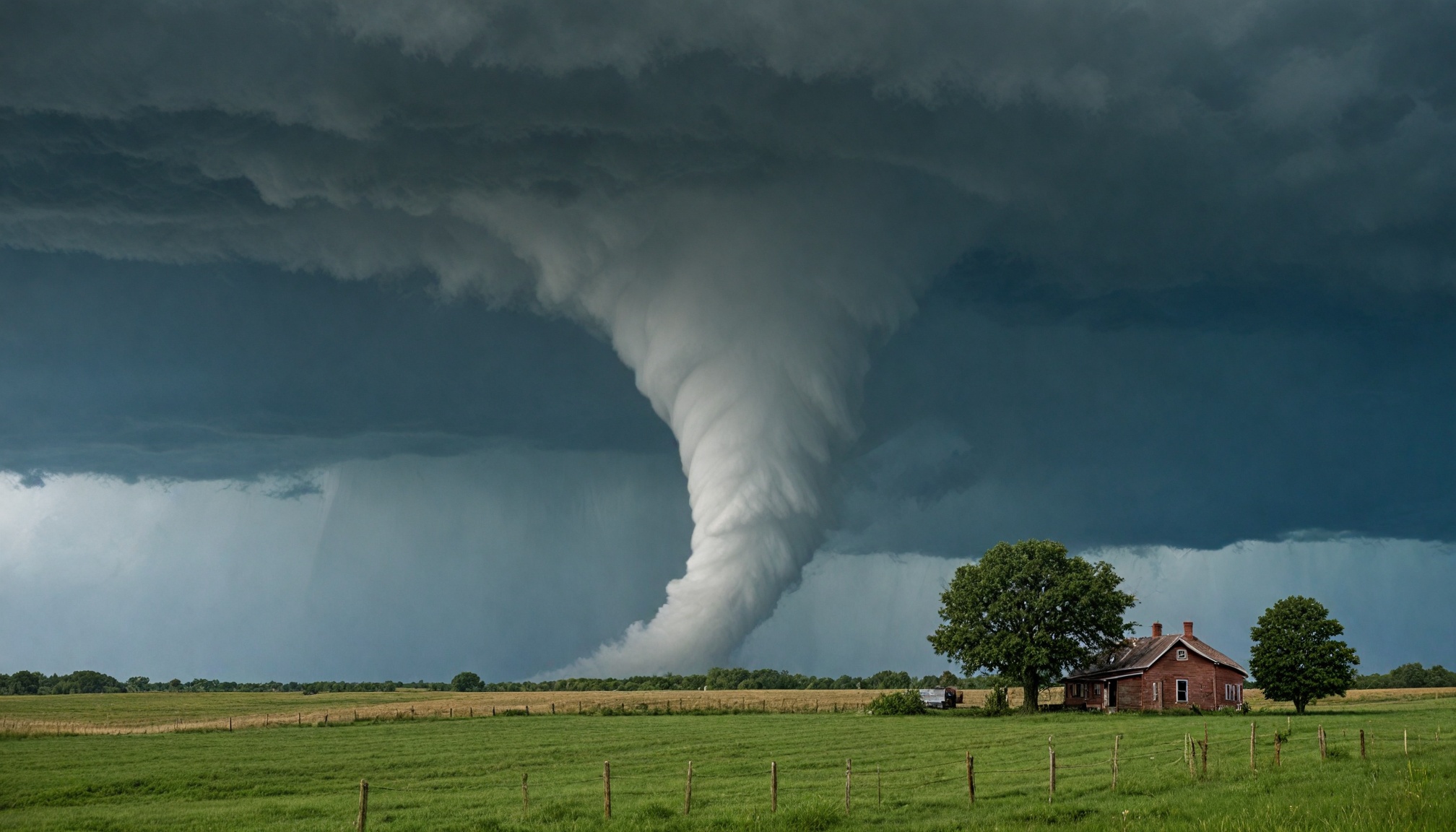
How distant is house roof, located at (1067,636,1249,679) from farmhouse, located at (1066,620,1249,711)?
67mm

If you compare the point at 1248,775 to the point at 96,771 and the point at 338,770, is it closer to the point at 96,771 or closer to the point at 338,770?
the point at 338,770

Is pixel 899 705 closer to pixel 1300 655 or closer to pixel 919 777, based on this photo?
pixel 1300 655

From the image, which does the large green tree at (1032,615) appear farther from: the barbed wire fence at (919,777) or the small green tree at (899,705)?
the barbed wire fence at (919,777)

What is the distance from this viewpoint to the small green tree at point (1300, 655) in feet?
272

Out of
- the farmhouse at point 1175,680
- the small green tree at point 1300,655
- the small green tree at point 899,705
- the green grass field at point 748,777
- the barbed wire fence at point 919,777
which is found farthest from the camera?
the small green tree at point 899,705

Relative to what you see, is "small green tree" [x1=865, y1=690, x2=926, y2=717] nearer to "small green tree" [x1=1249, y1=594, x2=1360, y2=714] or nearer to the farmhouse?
the farmhouse

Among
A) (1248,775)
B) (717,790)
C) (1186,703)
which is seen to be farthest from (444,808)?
(1186,703)

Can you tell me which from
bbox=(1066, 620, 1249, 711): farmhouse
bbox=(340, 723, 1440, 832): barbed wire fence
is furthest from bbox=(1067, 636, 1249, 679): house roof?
bbox=(340, 723, 1440, 832): barbed wire fence

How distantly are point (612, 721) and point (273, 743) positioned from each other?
1166 inches

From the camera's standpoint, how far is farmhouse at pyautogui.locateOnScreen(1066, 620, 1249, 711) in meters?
92.2

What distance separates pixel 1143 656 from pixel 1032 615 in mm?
12152

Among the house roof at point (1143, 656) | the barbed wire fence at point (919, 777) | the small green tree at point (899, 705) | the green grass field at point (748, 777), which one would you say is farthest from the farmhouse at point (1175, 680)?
the barbed wire fence at point (919, 777)

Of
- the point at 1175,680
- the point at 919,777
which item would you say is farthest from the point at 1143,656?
the point at 919,777

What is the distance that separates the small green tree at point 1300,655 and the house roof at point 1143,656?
268 inches
